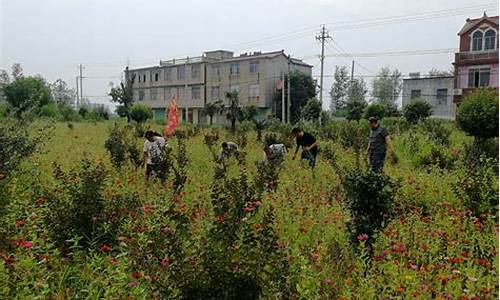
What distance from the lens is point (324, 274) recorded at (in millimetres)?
3857

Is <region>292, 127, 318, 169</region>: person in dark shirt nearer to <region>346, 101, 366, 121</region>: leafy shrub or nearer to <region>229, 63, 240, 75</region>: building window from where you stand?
<region>346, 101, 366, 121</region>: leafy shrub

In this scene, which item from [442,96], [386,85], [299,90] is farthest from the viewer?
[386,85]

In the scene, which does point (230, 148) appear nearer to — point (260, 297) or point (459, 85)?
point (260, 297)

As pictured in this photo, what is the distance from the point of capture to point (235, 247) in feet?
10.0

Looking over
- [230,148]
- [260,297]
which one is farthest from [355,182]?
[230,148]

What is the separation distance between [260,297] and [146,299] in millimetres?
730

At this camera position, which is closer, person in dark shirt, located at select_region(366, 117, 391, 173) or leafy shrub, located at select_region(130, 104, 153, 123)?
person in dark shirt, located at select_region(366, 117, 391, 173)

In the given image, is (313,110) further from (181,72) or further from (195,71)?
(181,72)

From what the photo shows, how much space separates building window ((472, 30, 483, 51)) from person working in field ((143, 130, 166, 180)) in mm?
28423

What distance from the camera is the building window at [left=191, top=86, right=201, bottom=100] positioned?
4828 cm

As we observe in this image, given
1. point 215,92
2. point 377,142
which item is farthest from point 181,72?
point 377,142

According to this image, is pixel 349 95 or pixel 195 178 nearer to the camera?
pixel 195 178

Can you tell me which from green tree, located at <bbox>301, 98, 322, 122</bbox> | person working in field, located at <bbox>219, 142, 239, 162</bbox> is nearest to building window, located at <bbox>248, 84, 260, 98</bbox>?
green tree, located at <bbox>301, 98, 322, 122</bbox>

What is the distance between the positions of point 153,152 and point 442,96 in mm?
32663
